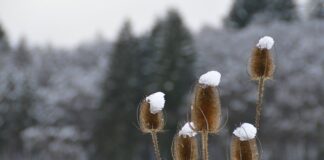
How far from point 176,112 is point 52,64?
41.6 ft

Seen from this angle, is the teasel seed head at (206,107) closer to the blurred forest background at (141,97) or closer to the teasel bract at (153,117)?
the teasel bract at (153,117)

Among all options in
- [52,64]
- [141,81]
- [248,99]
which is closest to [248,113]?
[248,99]

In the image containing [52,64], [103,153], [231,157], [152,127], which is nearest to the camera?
[231,157]

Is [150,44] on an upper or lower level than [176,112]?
upper

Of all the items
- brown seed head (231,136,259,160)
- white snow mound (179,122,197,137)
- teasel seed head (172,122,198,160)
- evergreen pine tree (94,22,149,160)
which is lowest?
brown seed head (231,136,259,160)

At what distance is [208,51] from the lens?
3516 centimetres

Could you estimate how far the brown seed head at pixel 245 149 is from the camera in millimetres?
1375

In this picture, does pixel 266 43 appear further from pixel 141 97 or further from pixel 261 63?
pixel 141 97

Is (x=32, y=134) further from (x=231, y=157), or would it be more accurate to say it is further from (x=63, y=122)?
(x=231, y=157)

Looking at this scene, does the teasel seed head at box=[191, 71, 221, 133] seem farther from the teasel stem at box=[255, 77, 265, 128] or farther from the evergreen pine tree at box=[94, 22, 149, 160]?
the evergreen pine tree at box=[94, 22, 149, 160]

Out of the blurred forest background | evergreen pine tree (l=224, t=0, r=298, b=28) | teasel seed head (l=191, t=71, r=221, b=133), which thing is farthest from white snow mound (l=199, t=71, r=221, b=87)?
evergreen pine tree (l=224, t=0, r=298, b=28)

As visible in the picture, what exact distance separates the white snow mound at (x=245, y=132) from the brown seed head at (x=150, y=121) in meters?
Answer: 0.19

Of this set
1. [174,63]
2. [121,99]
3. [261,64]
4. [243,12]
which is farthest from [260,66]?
[243,12]

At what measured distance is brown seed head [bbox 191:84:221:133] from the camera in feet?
4.56
